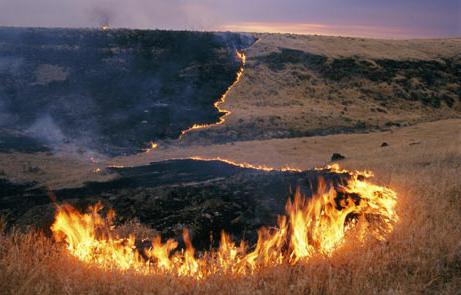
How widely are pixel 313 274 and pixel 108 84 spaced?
121ft

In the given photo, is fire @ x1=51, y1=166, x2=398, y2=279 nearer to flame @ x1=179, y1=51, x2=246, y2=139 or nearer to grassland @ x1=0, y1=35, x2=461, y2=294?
grassland @ x1=0, y1=35, x2=461, y2=294

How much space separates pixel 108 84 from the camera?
40844mm

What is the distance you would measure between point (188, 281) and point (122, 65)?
1596 inches

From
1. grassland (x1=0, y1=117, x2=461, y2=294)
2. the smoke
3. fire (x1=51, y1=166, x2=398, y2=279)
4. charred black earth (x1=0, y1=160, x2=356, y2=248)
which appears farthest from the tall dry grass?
the smoke

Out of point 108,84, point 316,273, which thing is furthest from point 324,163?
point 108,84

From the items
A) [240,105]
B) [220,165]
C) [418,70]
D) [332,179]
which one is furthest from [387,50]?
[332,179]

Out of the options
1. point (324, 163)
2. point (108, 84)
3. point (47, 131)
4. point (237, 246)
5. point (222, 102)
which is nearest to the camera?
point (237, 246)

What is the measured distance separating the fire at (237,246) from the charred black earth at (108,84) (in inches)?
736

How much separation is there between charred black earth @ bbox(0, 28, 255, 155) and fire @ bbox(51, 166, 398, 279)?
61.3 feet

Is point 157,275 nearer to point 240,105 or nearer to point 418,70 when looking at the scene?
point 240,105

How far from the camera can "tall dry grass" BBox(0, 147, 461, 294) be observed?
6.08m

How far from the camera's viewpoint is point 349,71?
48.2 meters

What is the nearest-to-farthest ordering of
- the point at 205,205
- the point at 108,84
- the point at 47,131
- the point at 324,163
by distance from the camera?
1. the point at 205,205
2. the point at 324,163
3. the point at 47,131
4. the point at 108,84

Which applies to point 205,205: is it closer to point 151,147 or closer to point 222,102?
point 151,147
